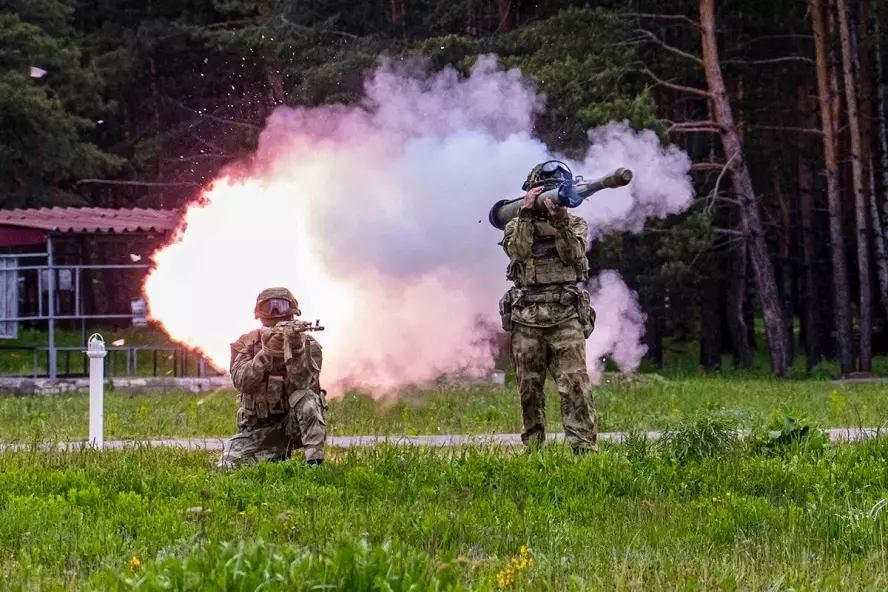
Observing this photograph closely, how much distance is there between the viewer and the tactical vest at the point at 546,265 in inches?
440

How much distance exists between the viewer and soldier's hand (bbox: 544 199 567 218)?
10.6 meters

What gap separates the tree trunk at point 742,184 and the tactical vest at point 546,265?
647 inches

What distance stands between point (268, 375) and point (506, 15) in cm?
2211

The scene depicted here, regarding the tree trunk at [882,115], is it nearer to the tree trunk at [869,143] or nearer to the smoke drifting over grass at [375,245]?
the tree trunk at [869,143]

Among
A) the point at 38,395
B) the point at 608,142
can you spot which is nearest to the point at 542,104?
the point at 608,142

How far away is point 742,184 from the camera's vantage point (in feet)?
90.1

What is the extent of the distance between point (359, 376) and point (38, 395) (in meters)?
8.33

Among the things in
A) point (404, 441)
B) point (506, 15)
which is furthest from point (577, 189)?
point (506, 15)

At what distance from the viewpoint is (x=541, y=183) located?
36.7 ft

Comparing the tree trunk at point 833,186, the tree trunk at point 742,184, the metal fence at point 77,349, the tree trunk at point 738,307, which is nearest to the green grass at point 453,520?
the metal fence at point 77,349

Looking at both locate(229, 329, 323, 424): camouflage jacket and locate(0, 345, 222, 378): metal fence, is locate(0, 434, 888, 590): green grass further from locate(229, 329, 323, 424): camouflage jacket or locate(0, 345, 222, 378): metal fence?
locate(0, 345, 222, 378): metal fence

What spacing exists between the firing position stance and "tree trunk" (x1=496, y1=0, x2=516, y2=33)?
20681mm

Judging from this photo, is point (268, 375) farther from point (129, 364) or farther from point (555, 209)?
point (129, 364)

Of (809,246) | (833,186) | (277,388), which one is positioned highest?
(833,186)
